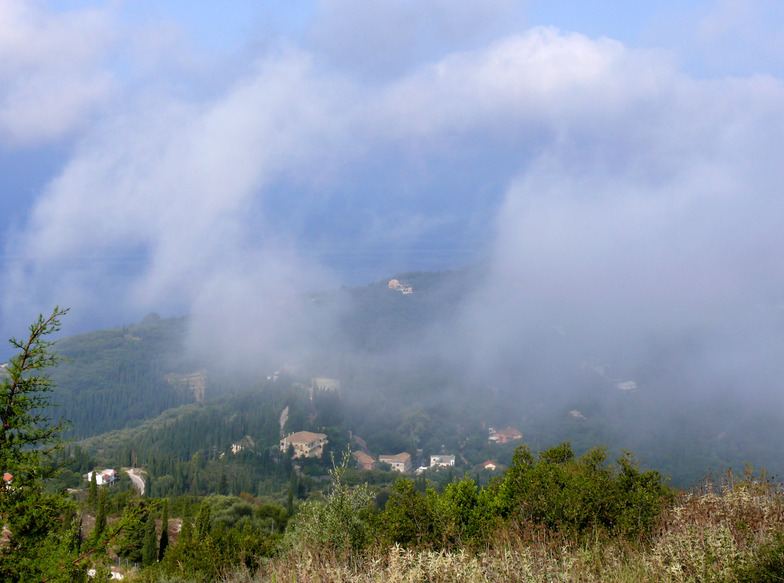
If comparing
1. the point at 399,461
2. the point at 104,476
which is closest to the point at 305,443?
the point at 399,461

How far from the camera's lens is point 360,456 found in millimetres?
70500

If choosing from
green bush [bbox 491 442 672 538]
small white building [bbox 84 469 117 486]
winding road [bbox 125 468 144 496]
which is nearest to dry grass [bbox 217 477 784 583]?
green bush [bbox 491 442 672 538]

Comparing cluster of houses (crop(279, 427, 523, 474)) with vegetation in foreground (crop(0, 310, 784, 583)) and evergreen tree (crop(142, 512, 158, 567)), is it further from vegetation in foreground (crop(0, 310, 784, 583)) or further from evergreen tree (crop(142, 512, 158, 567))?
vegetation in foreground (crop(0, 310, 784, 583))

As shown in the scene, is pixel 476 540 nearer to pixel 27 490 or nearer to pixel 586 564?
pixel 586 564

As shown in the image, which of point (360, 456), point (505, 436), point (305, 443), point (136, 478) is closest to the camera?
point (136, 478)

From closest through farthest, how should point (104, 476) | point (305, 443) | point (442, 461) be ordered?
point (104, 476) < point (305, 443) < point (442, 461)

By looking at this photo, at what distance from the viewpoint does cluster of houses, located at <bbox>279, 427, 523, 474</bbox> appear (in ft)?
223

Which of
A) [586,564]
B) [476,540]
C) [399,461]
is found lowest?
[399,461]

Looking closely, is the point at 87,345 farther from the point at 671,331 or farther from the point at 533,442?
the point at 671,331

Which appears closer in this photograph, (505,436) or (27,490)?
(27,490)

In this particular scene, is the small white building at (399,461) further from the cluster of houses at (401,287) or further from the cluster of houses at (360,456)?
the cluster of houses at (401,287)

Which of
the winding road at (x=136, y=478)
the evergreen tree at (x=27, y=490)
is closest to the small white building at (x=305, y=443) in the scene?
the winding road at (x=136, y=478)

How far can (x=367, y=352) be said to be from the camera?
140m

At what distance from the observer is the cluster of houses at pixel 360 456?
6800cm
